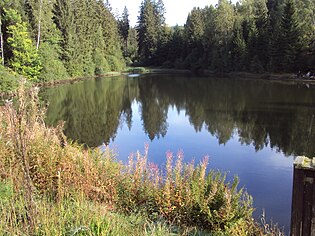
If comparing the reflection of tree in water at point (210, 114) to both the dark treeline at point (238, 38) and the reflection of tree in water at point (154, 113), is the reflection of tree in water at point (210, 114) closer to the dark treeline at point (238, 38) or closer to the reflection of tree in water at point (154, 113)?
the reflection of tree in water at point (154, 113)

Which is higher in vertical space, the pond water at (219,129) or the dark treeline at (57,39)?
the dark treeline at (57,39)

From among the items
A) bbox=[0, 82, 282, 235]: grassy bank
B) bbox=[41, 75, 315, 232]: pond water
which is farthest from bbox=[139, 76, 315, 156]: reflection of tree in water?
bbox=[0, 82, 282, 235]: grassy bank

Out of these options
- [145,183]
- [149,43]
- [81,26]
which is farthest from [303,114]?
[149,43]

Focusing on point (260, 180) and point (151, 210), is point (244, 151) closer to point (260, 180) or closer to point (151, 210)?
point (260, 180)

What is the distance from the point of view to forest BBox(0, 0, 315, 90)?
33.4 m

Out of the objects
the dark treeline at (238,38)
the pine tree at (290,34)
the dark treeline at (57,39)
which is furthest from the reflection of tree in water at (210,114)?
the dark treeline at (238,38)

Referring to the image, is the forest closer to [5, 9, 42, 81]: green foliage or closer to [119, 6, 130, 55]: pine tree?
[5, 9, 42, 81]: green foliage

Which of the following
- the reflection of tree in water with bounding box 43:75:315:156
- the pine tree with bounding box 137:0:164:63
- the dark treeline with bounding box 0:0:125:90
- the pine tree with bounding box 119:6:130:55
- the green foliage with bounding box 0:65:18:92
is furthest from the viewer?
the pine tree with bounding box 119:6:130:55

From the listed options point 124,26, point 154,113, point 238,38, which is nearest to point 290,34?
point 238,38

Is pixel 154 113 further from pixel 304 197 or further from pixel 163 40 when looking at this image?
pixel 163 40

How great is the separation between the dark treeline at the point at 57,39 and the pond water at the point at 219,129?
743cm

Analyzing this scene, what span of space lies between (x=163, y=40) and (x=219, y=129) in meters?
56.6

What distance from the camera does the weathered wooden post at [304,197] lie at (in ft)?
12.2

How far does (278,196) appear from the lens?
8523 mm
